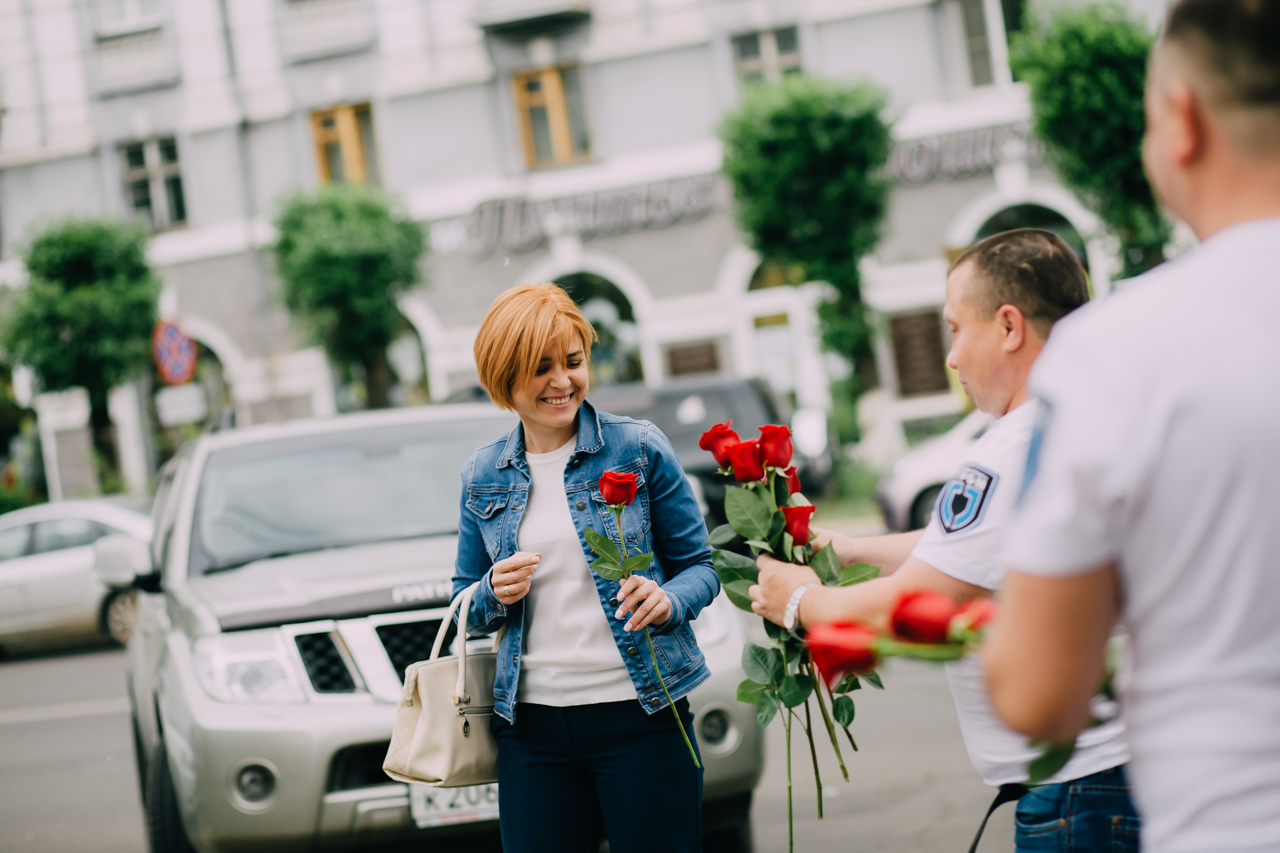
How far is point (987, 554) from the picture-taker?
1719 millimetres

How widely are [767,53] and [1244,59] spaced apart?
66.6ft

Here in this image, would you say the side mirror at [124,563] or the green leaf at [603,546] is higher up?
the green leaf at [603,546]

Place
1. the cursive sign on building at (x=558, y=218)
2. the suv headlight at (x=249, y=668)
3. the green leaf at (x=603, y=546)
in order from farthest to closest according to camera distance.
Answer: the cursive sign on building at (x=558, y=218)
the suv headlight at (x=249, y=668)
the green leaf at (x=603, y=546)

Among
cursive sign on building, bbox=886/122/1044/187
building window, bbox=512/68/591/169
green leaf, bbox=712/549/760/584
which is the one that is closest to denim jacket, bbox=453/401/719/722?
green leaf, bbox=712/549/760/584

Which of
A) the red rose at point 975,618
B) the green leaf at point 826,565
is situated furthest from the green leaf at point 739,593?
the red rose at point 975,618

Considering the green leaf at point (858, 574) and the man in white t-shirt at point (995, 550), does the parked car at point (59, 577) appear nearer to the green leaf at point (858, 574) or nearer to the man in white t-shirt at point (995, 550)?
the green leaf at point (858, 574)

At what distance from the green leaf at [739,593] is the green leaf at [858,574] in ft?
0.55

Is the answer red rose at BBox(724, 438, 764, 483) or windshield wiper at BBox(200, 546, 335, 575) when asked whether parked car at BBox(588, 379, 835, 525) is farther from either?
red rose at BBox(724, 438, 764, 483)

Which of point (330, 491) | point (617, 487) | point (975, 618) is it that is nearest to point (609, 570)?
point (617, 487)

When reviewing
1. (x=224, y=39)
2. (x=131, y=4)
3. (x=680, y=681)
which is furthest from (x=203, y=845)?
(x=131, y=4)

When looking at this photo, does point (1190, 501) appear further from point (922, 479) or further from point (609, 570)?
point (922, 479)

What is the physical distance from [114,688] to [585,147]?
14.0 m

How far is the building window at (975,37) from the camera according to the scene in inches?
785

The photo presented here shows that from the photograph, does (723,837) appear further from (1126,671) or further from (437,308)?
(437,308)
